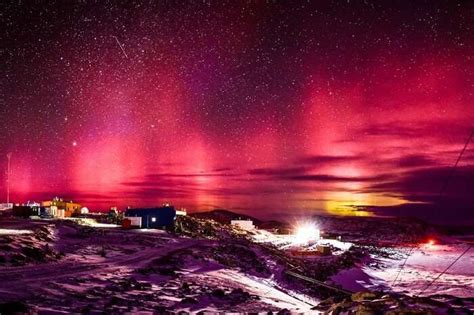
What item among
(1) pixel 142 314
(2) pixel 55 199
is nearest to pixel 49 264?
(1) pixel 142 314

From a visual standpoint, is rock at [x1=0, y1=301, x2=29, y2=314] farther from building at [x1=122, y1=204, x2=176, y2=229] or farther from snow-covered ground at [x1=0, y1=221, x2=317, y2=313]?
building at [x1=122, y1=204, x2=176, y2=229]

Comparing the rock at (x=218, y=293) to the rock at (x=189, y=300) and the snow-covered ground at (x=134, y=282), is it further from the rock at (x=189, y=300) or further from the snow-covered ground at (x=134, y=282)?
the rock at (x=189, y=300)

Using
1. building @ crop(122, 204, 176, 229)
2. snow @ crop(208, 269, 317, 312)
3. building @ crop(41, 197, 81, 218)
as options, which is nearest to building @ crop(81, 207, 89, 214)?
building @ crop(41, 197, 81, 218)

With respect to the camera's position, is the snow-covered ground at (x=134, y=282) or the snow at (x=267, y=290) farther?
the snow at (x=267, y=290)

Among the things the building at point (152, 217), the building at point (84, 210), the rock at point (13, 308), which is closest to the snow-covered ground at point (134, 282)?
the rock at point (13, 308)

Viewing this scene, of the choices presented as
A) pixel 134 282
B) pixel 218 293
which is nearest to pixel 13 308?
pixel 134 282

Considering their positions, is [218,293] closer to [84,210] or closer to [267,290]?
[267,290]
